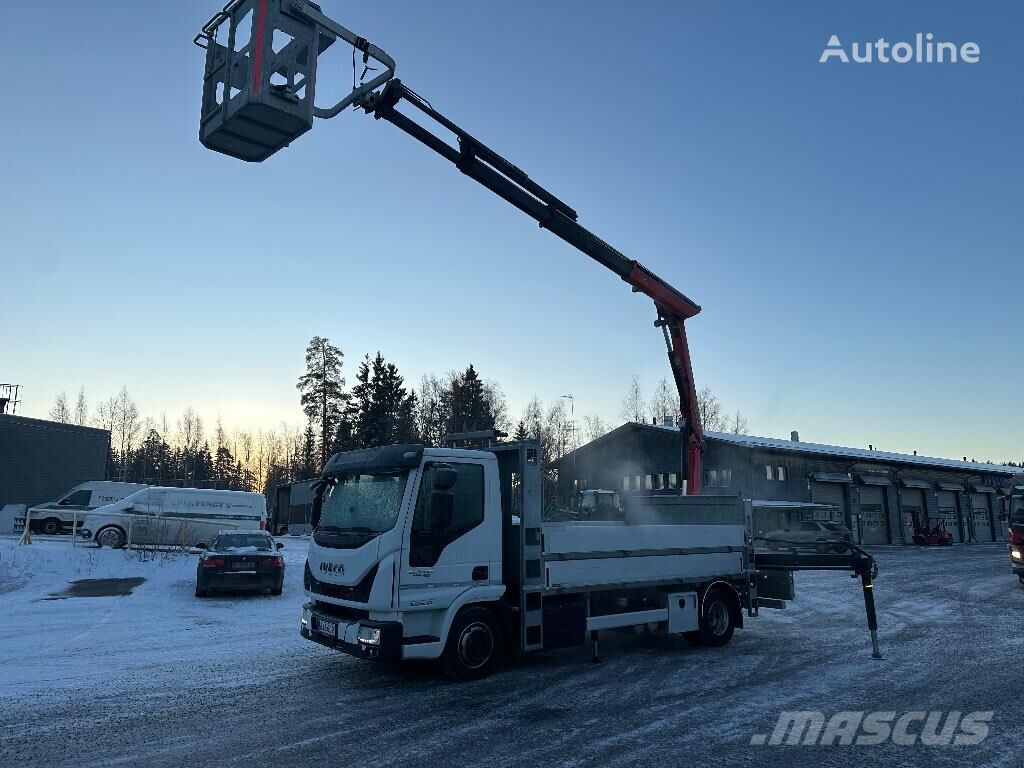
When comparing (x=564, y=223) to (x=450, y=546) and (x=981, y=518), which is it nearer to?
(x=450, y=546)

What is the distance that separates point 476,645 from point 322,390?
57.1 meters

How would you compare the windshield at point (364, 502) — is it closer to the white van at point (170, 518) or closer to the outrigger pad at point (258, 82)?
the outrigger pad at point (258, 82)

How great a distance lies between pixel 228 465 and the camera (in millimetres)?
98062

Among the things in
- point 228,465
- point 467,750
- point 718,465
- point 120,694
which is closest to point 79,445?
point 718,465

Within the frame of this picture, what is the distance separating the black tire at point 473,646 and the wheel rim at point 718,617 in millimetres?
3680

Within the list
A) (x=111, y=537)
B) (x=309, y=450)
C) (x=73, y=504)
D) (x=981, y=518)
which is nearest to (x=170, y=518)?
(x=111, y=537)

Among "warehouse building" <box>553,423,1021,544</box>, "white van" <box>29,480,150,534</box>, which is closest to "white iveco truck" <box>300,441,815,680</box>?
"white van" <box>29,480,150,534</box>

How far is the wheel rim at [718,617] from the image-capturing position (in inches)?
395

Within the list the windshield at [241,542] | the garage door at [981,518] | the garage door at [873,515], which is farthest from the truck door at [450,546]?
the garage door at [981,518]

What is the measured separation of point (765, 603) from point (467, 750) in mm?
6910

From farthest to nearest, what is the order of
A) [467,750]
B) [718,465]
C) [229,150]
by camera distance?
[718,465] → [229,150] → [467,750]

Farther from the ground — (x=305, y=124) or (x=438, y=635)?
(x=305, y=124)

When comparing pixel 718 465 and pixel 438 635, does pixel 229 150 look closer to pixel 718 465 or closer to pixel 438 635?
pixel 438 635

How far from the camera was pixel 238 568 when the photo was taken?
1425 centimetres
